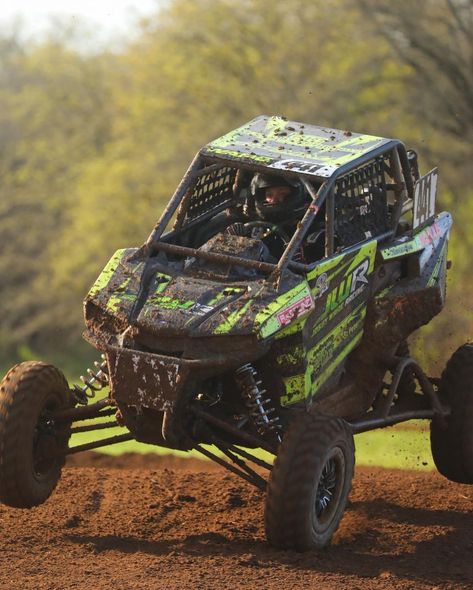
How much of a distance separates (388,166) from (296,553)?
3.23 meters

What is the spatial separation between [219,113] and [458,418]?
1435 cm

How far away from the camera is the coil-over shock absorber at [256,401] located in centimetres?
755

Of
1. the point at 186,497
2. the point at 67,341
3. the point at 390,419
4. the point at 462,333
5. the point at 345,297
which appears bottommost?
the point at 67,341

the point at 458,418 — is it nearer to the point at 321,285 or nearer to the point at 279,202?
the point at 321,285

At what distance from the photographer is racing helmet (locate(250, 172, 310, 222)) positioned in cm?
862

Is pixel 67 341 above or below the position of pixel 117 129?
below

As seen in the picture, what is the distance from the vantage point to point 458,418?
927cm

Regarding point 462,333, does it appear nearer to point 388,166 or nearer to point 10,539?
point 388,166

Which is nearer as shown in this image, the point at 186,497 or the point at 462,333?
the point at 186,497

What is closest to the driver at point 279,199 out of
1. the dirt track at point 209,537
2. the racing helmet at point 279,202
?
the racing helmet at point 279,202

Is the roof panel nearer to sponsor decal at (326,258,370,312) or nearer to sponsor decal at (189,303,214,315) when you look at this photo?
sponsor decal at (326,258,370,312)

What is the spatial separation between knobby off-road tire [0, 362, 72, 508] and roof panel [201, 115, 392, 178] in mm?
1906

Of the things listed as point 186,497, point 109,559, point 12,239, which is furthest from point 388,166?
point 12,239

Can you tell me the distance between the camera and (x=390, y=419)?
337 inches
